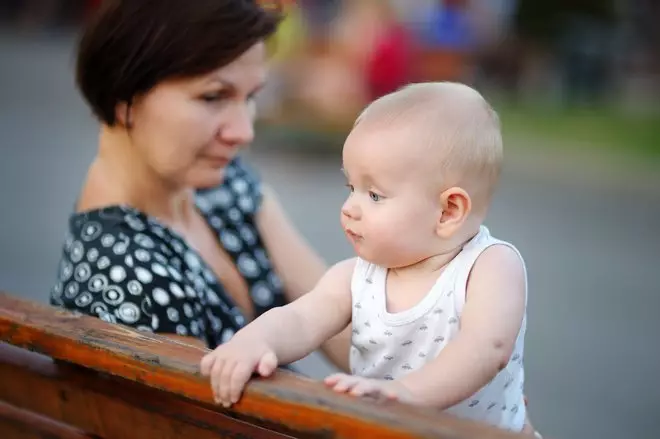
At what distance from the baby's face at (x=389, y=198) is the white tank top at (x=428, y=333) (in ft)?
0.22

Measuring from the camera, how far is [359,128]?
1660 mm

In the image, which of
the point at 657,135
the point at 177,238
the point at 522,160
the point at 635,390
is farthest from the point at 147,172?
the point at 657,135

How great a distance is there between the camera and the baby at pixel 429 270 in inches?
60.9

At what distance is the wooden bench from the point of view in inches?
52.4

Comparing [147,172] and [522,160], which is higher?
[147,172]

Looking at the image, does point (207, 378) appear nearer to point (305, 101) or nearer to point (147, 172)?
point (147, 172)

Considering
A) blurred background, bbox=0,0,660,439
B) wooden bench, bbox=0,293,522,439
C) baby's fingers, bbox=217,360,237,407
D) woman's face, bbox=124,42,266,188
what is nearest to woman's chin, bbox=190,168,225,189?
woman's face, bbox=124,42,266,188

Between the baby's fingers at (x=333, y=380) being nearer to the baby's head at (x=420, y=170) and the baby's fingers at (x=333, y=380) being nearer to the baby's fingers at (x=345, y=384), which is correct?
the baby's fingers at (x=345, y=384)

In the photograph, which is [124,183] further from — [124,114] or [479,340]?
[479,340]

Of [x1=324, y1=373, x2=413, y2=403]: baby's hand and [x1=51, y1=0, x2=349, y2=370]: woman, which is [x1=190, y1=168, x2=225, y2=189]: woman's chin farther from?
[x1=324, y1=373, x2=413, y2=403]: baby's hand

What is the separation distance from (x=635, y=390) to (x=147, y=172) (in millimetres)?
3422

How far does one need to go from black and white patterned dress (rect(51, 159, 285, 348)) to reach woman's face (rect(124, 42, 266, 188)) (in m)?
0.14

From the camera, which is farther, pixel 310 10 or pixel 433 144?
pixel 310 10

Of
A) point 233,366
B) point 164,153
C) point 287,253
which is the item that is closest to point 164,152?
point 164,153
